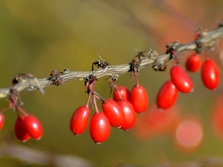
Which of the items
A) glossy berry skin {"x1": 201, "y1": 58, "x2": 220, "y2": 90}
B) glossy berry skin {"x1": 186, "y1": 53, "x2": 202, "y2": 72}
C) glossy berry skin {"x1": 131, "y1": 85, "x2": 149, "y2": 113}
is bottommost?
glossy berry skin {"x1": 131, "y1": 85, "x2": 149, "y2": 113}

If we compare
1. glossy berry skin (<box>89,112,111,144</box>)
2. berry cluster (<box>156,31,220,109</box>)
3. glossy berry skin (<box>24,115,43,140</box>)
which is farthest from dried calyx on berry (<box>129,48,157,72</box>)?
glossy berry skin (<box>24,115,43,140</box>)

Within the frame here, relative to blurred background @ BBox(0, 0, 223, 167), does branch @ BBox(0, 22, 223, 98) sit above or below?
below

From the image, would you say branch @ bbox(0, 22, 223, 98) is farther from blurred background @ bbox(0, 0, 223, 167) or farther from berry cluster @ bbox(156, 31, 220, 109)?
blurred background @ bbox(0, 0, 223, 167)

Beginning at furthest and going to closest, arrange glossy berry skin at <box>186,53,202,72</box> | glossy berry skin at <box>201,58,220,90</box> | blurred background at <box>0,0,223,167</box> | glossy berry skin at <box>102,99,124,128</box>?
blurred background at <box>0,0,223,167</box> → glossy berry skin at <box>186,53,202,72</box> → glossy berry skin at <box>201,58,220,90</box> → glossy berry skin at <box>102,99,124,128</box>

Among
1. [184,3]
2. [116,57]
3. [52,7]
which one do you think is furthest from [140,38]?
[52,7]

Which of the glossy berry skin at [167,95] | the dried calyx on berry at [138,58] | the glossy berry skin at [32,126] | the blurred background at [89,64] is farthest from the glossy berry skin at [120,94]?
the blurred background at [89,64]
